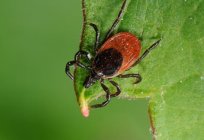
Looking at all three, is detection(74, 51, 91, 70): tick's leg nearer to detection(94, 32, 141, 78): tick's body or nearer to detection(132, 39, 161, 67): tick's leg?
detection(94, 32, 141, 78): tick's body

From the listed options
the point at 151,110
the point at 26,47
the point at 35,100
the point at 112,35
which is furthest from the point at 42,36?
the point at 151,110

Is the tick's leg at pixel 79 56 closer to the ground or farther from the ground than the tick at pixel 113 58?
farther from the ground

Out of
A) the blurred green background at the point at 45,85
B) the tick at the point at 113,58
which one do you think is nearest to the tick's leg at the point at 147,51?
the tick at the point at 113,58

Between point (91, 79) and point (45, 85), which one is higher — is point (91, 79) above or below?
above

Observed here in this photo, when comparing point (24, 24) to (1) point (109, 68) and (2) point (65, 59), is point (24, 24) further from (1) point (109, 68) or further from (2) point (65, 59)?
(1) point (109, 68)

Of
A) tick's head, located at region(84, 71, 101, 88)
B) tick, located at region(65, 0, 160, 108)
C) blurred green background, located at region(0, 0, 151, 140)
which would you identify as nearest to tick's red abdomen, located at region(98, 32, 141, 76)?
tick, located at region(65, 0, 160, 108)

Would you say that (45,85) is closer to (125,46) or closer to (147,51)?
(125,46)

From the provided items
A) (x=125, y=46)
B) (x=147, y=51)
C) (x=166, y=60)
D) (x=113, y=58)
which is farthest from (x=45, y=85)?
(x=166, y=60)

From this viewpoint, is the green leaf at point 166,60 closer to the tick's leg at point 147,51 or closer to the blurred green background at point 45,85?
the tick's leg at point 147,51
